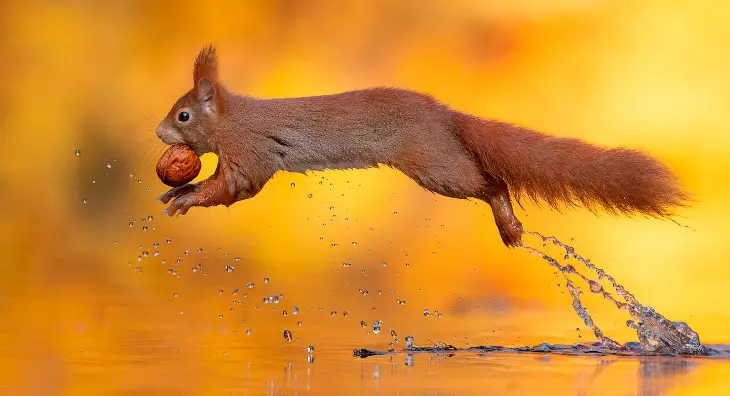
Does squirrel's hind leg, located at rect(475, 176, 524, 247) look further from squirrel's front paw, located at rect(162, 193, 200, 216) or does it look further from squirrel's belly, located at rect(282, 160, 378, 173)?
squirrel's front paw, located at rect(162, 193, 200, 216)

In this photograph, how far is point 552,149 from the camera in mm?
5840

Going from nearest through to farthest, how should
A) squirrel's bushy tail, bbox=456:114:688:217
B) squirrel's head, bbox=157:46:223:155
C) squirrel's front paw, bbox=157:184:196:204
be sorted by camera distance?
1. squirrel's bushy tail, bbox=456:114:688:217
2. squirrel's front paw, bbox=157:184:196:204
3. squirrel's head, bbox=157:46:223:155

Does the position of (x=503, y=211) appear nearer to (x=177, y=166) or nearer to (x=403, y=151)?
(x=403, y=151)

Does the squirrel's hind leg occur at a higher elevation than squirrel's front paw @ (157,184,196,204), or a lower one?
lower

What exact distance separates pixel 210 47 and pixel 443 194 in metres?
1.49

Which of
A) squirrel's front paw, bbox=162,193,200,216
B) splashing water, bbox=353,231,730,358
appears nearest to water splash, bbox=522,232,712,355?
splashing water, bbox=353,231,730,358

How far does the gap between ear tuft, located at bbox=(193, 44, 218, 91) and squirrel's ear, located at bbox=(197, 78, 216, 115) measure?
0.08 meters

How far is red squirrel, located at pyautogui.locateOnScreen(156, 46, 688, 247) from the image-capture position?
5789mm

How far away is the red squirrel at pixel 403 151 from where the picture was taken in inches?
228

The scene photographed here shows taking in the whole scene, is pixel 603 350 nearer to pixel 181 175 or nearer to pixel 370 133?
pixel 370 133

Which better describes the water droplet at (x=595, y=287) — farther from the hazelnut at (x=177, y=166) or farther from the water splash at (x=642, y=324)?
→ the hazelnut at (x=177, y=166)

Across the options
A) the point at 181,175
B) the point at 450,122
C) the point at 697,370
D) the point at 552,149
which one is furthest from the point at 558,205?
the point at 181,175

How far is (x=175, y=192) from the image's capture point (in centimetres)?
587

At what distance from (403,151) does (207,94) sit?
1096mm
